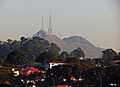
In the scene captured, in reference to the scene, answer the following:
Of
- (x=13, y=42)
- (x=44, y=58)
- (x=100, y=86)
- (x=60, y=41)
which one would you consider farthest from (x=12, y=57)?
(x=60, y=41)

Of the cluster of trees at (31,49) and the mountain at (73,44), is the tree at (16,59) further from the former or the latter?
the mountain at (73,44)

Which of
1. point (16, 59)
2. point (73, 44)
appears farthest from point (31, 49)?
point (73, 44)

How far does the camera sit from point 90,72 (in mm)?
17766

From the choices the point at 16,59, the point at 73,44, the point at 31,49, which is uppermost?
the point at 73,44

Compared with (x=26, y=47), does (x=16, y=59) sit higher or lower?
lower

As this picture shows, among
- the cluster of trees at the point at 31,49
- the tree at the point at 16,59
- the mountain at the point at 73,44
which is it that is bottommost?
the tree at the point at 16,59

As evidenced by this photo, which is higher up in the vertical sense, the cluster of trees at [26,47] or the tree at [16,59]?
the cluster of trees at [26,47]

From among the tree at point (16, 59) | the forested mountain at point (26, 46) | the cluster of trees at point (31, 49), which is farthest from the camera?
the forested mountain at point (26, 46)

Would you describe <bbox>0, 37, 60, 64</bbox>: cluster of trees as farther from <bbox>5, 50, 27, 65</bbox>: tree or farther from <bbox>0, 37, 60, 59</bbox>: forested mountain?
<bbox>5, 50, 27, 65</bbox>: tree

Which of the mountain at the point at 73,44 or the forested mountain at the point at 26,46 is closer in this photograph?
the forested mountain at the point at 26,46

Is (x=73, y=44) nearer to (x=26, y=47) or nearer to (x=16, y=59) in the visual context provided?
(x=26, y=47)

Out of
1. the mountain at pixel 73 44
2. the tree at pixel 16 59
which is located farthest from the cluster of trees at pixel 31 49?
the mountain at pixel 73 44

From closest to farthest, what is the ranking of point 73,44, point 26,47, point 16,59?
point 16,59, point 26,47, point 73,44

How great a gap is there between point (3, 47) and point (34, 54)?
13.3ft
